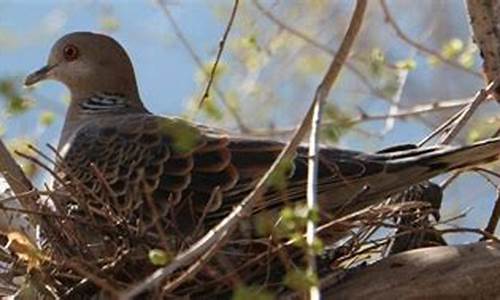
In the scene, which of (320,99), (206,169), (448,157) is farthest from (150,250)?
(320,99)

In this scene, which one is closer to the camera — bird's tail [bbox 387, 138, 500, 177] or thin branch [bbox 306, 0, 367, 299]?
thin branch [bbox 306, 0, 367, 299]

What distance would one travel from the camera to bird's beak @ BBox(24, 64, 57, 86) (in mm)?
5398

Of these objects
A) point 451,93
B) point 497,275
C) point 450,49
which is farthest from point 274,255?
point 451,93

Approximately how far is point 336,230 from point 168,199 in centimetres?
49

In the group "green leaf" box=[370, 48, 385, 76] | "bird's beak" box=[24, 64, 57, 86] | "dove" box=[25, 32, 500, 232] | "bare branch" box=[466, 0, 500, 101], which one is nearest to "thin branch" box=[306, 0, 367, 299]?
"dove" box=[25, 32, 500, 232]

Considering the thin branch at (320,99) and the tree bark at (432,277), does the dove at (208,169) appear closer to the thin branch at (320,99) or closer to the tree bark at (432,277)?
the tree bark at (432,277)

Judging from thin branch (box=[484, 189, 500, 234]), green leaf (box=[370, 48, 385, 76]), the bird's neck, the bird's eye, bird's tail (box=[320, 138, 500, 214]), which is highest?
the bird's eye

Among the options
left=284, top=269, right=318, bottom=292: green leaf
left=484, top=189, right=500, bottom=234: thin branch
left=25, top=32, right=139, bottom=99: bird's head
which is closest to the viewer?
left=284, top=269, right=318, bottom=292: green leaf

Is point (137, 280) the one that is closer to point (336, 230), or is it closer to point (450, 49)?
point (336, 230)

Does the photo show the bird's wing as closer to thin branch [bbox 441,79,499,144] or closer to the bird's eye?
thin branch [bbox 441,79,499,144]

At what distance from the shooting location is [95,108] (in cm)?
532

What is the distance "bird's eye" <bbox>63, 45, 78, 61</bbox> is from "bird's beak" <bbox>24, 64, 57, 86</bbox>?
5 centimetres

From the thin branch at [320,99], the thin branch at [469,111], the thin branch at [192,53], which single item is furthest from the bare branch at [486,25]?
the thin branch at [192,53]

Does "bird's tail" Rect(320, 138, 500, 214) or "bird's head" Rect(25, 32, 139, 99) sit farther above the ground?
"bird's head" Rect(25, 32, 139, 99)
